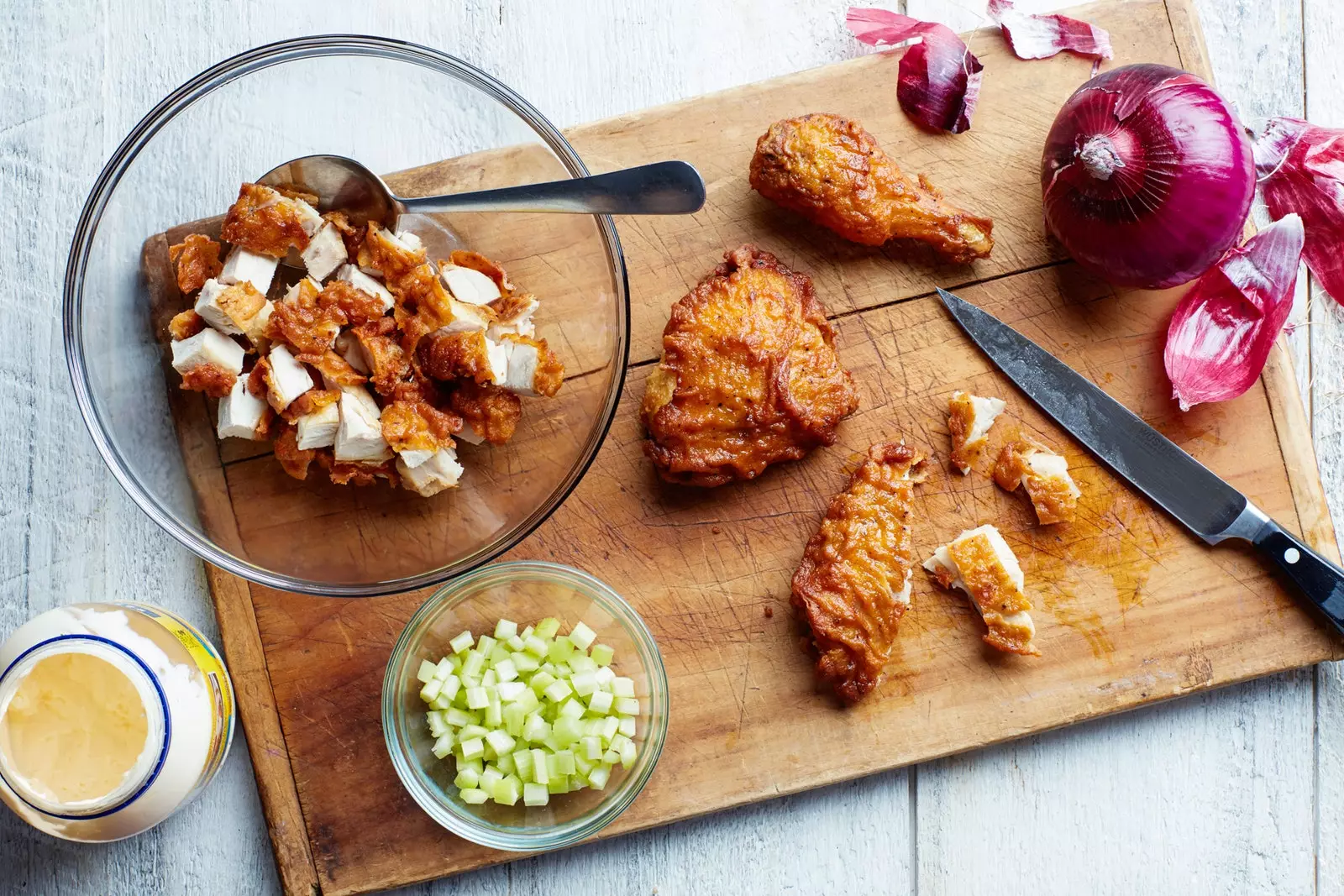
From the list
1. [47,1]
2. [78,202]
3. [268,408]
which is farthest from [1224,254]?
[47,1]

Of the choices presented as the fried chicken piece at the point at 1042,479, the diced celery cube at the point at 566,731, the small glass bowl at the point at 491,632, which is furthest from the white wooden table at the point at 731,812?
the fried chicken piece at the point at 1042,479

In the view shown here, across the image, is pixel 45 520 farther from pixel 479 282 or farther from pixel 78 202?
pixel 479 282

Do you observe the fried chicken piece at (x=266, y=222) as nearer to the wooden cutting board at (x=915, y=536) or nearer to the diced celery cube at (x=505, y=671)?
the wooden cutting board at (x=915, y=536)

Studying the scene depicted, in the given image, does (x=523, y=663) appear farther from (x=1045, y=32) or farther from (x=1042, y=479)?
(x=1045, y=32)

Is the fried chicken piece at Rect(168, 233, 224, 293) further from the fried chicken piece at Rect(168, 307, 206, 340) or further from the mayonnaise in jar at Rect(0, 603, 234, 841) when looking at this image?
the mayonnaise in jar at Rect(0, 603, 234, 841)

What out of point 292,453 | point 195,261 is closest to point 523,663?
point 292,453

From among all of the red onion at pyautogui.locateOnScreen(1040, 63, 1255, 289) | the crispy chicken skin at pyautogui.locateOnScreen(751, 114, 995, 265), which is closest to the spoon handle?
the crispy chicken skin at pyautogui.locateOnScreen(751, 114, 995, 265)
